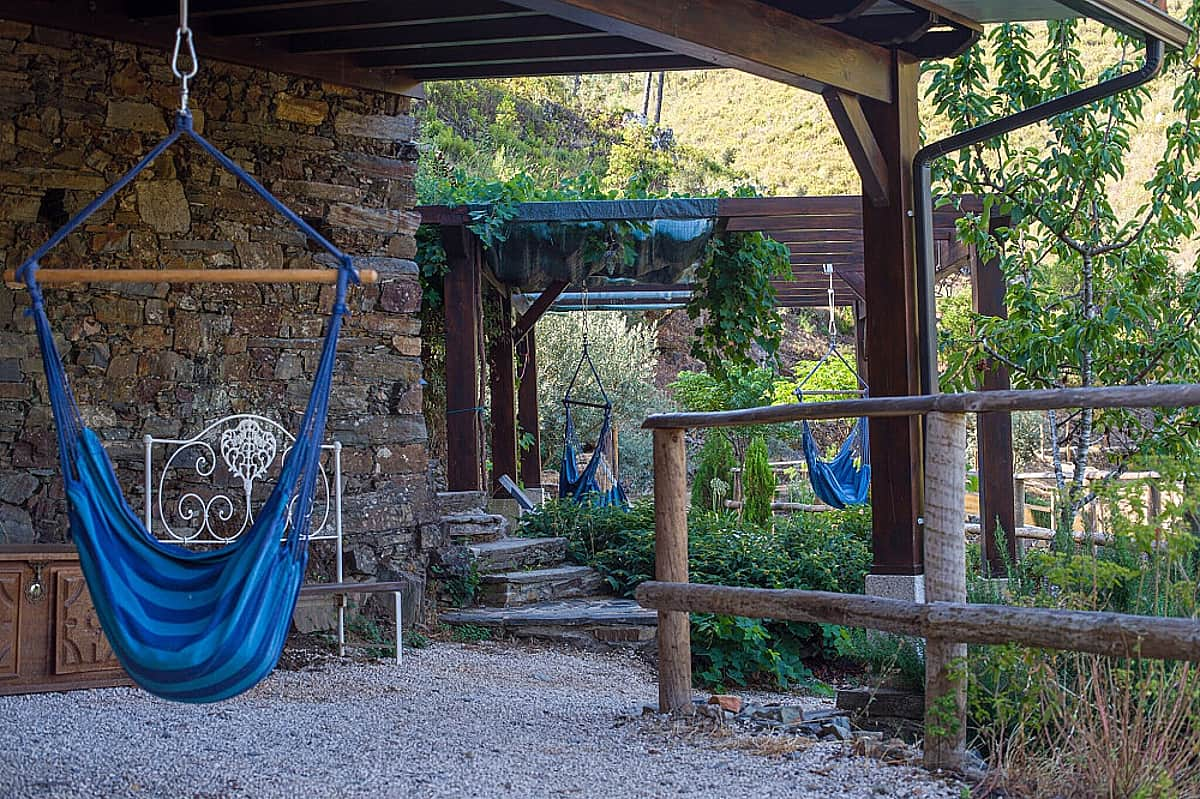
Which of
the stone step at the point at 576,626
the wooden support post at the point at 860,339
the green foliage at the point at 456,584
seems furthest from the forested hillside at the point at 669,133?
the stone step at the point at 576,626

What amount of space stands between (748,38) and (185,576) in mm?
2543

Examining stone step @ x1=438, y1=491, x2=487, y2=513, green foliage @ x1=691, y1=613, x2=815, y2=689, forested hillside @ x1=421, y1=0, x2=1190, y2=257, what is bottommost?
green foliage @ x1=691, y1=613, x2=815, y2=689

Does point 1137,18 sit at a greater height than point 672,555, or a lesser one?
greater

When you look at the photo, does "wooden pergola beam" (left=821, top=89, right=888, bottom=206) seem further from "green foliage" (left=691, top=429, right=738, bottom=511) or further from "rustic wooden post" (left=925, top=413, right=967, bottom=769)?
"green foliage" (left=691, top=429, right=738, bottom=511)

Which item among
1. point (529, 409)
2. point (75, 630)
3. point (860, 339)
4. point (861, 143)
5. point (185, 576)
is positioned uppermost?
point (861, 143)

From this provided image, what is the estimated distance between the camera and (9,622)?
3.87 m

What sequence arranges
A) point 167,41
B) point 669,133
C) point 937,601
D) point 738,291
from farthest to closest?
point 669,133 → point 738,291 → point 167,41 → point 937,601

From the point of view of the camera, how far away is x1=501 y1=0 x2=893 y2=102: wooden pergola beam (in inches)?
141

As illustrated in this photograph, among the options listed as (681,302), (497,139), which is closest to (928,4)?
(681,302)

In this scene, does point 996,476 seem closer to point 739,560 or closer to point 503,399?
point 739,560

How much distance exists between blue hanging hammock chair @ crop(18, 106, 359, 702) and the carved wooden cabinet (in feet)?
4.73

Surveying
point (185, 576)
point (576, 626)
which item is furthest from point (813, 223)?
point (185, 576)

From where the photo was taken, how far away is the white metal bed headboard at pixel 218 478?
15.1ft

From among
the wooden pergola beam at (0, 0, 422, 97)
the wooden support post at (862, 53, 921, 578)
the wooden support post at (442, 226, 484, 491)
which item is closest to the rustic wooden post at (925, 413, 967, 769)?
the wooden support post at (862, 53, 921, 578)
